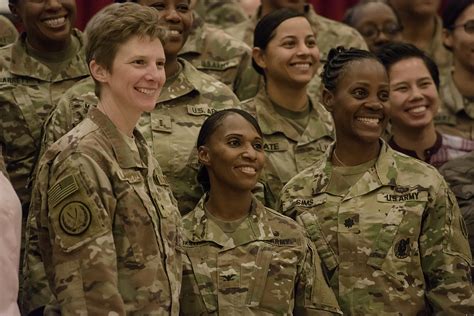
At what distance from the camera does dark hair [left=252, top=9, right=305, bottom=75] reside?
18.1 ft

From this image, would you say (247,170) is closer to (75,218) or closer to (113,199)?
(113,199)

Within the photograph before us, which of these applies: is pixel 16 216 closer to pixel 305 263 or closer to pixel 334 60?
pixel 305 263

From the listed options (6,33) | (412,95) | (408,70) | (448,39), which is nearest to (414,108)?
(412,95)

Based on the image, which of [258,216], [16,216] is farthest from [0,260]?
[258,216]

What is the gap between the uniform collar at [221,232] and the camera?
4.47m

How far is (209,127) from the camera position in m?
4.68

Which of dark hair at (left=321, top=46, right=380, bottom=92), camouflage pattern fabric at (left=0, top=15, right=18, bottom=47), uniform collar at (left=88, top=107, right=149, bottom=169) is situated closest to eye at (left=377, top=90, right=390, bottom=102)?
dark hair at (left=321, top=46, right=380, bottom=92)

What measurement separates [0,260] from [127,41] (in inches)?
31.8

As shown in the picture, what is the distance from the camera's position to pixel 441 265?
452 cm

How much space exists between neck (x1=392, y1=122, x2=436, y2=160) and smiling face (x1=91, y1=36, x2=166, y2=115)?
1.67m

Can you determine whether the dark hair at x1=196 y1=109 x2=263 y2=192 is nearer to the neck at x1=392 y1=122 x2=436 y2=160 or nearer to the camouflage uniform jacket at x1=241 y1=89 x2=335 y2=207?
the camouflage uniform jacket at x1=241 y1=89 x2=335 y2=207

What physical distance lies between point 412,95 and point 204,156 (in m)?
1.16

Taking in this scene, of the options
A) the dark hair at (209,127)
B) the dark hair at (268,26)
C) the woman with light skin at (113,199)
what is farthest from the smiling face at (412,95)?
the woman with light skin at (113,199)

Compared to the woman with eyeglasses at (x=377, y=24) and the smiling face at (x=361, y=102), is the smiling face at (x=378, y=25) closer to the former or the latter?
the woman with eyeglasses at (x=377, y=24)
